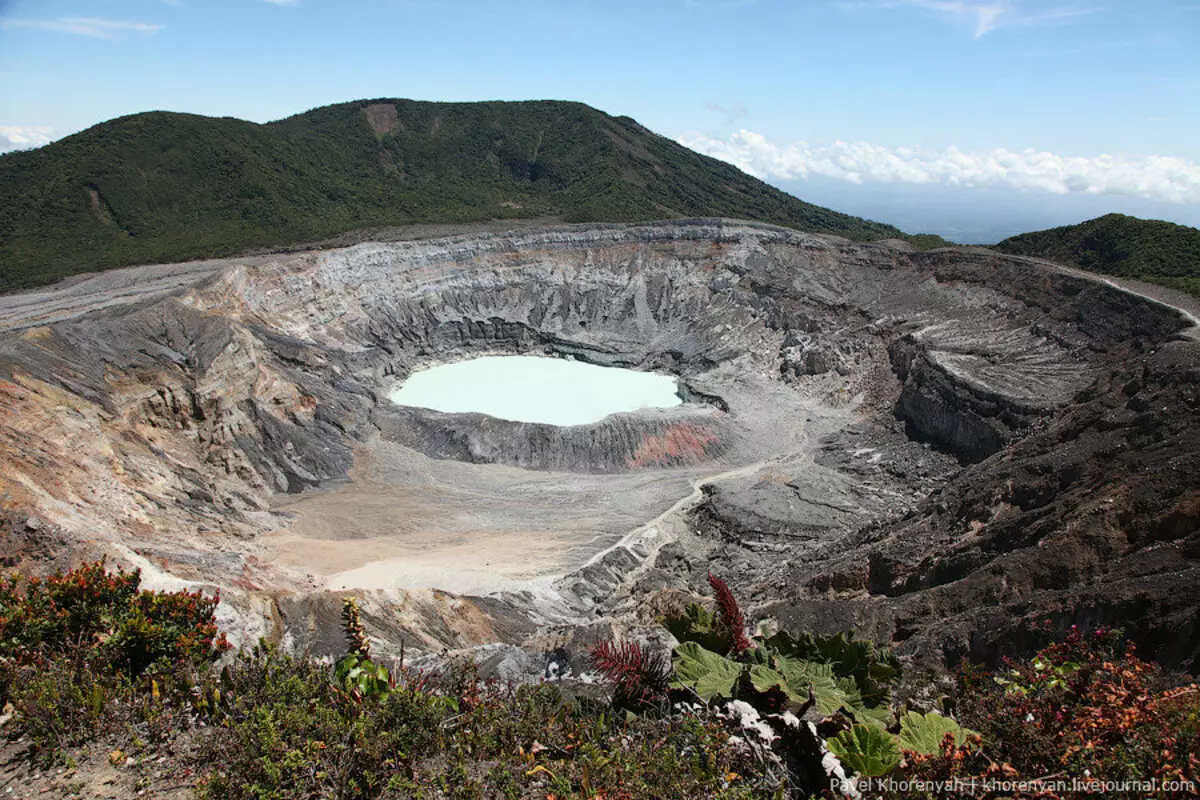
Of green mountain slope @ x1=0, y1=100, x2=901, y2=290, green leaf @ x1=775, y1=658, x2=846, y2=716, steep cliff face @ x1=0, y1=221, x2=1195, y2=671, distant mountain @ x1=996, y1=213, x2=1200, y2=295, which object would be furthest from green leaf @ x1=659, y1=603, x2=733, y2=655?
green mountain slope @ x1=0, y1=100, x2=901, y2=290

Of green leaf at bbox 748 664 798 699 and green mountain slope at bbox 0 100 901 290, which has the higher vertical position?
green mountain slope at bbox 0 100 901 290

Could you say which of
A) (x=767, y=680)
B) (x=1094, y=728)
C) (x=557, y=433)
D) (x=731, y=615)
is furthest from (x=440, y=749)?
(x=557, y=433)

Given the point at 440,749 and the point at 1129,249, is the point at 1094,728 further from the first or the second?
the point at 1129,249

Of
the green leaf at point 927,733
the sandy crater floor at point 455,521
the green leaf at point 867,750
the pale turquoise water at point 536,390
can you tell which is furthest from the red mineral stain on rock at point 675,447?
the green leaf at point 867,750

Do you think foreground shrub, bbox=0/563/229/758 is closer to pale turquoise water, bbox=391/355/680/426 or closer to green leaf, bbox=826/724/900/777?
green leaf, bbox=826/724/900/777

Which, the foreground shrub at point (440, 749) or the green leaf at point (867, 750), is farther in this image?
the foreground shrub at point (440, 749)

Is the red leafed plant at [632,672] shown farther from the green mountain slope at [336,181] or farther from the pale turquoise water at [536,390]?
the green mountain slope at [336,181]

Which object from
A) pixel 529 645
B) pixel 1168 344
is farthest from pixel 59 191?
pixel 1168 344
